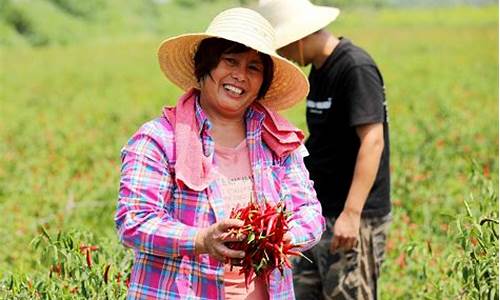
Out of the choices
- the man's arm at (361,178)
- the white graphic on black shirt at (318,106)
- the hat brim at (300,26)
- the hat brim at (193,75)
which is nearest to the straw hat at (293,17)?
the hat brim at (300,26)

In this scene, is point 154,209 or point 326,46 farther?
point 326,46

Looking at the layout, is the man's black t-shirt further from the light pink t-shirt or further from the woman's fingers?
the woman's fingers

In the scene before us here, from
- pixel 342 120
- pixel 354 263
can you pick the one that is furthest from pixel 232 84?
pixel 354 263

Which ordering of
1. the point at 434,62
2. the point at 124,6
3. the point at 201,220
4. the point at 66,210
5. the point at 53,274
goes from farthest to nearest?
the point at 124,6, the point at 434,62, the point at 66,210, the point at 53,274, the point at 201,220

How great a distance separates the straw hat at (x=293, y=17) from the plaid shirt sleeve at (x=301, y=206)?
1.04 m

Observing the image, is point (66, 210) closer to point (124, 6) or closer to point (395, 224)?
point (395, 224)

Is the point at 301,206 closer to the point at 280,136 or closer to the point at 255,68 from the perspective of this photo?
the point at 280,136

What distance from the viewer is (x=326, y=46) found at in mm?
3943

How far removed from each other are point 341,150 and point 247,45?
146cm

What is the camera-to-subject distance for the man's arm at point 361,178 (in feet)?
12.4

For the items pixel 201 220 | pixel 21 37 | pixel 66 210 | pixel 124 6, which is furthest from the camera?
pixel 124 6

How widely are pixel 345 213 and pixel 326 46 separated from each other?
28.8 inches

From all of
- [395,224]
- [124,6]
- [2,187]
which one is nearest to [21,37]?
[124,6]

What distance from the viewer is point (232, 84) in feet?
8.74
